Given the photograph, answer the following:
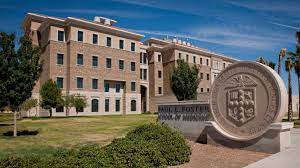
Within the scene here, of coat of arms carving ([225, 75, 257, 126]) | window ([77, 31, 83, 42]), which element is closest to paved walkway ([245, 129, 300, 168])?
coat of arms carving ([225, 75, 257, 126])

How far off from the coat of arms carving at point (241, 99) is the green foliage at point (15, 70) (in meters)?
12.5

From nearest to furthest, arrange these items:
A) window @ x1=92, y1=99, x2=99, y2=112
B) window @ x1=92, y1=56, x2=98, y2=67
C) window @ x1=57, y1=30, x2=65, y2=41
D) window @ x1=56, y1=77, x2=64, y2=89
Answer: window @ x1=56, y1=77, x2=64, y2=89 < window @ x1=57, y1=30, x2=65, y2=41 < window @ x1=92, y1=99, x2=99, y2=112 < window @ x1=92, y1=56, x2=98, y2=67

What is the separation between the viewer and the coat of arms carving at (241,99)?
10.1 meters

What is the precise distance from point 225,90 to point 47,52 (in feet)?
114

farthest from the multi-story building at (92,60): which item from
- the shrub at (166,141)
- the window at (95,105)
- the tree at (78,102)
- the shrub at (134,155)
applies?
the shrub at (134,155)

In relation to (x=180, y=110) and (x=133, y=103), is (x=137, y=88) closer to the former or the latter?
(x=133, y=103)

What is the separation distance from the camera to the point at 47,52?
1574 inches

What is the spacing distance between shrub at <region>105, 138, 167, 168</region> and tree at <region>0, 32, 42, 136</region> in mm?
11589

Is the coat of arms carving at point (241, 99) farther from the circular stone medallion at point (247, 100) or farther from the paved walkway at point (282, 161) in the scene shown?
the paved walkway at point (282, 161)

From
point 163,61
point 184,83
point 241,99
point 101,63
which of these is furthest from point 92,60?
point 241,99

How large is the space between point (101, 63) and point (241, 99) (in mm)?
35181

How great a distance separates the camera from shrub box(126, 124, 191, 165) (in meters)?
8.20

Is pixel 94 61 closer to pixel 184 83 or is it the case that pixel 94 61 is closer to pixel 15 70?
pixel 184 83

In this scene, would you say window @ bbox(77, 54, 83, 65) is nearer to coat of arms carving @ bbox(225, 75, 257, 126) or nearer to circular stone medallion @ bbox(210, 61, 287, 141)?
circular stone medallion @ bbox(210, 61, 287, 141)
